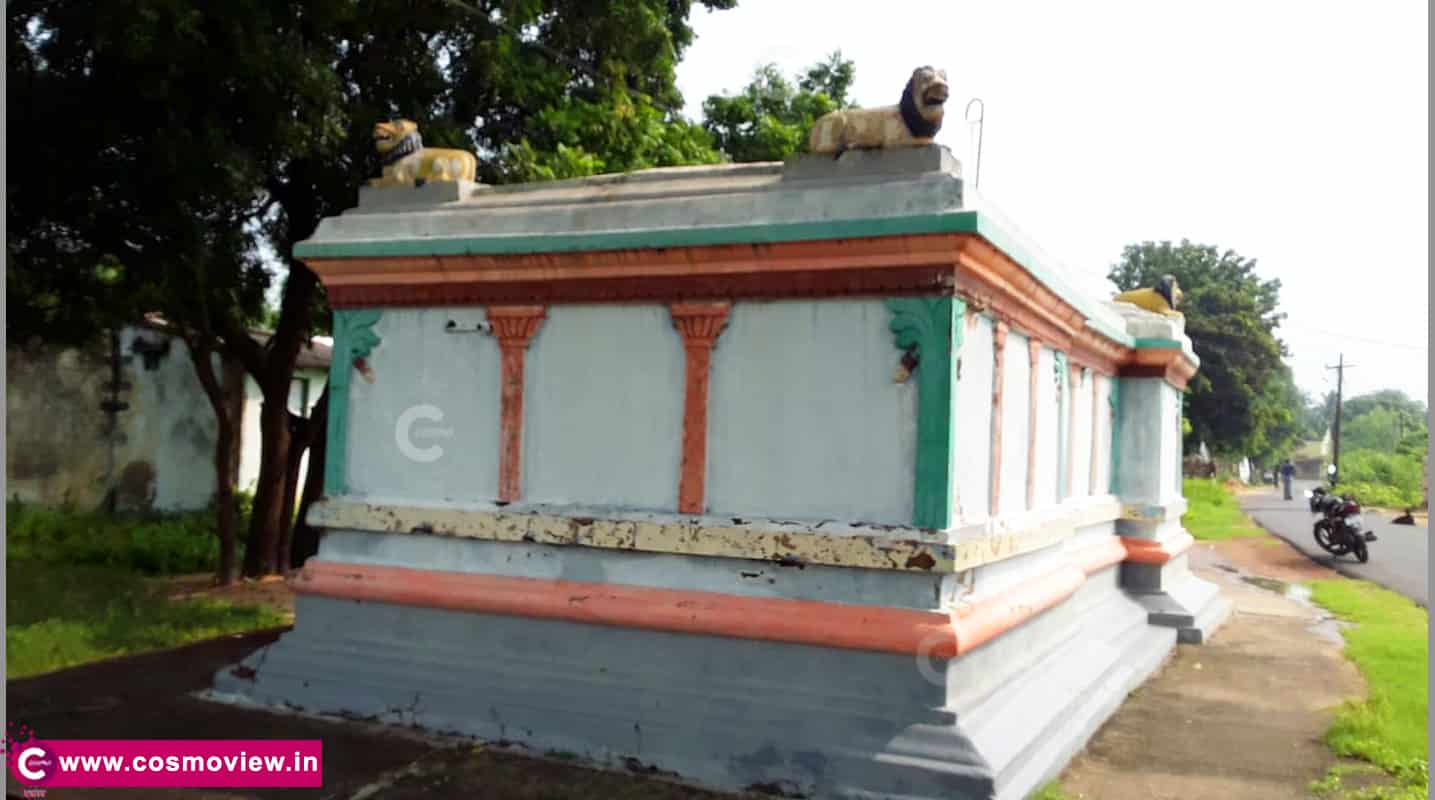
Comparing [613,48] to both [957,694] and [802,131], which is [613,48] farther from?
[957,694]

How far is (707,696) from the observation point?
580 cm

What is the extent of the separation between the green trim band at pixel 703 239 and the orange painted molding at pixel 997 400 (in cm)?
39

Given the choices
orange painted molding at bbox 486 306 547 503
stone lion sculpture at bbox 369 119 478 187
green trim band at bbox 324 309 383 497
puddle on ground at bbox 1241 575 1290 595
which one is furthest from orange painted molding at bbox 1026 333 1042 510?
puddle on ground at bbox 1241 575 1290 595

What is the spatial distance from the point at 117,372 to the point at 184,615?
9192 millimetres

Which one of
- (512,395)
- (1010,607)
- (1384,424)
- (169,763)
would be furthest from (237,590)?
(1384,424)

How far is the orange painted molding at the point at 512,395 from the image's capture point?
254 inches

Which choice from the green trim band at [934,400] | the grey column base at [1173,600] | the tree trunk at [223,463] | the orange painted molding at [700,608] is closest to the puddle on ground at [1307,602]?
the grey column base at [1173,600]

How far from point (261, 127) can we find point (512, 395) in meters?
4.75

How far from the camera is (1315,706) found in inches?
307

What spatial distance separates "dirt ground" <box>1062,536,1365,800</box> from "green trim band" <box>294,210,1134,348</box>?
106 inches

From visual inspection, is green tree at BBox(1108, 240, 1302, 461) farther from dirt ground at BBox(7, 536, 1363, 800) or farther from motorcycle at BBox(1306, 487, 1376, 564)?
dirt ground at BBox(7, 536, 1363, 800)

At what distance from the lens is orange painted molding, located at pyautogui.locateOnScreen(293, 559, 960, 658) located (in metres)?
5.46

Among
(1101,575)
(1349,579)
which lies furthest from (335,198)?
(1349,579)

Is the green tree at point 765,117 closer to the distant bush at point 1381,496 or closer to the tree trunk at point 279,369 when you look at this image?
the tree trunk at point 279,369
